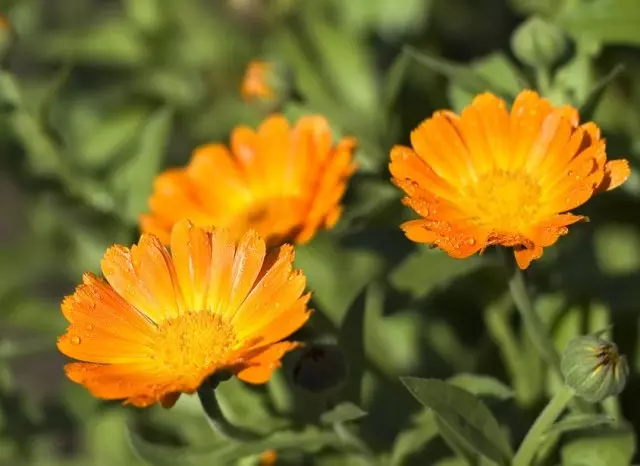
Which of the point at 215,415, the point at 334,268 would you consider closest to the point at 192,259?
the point at 215,415

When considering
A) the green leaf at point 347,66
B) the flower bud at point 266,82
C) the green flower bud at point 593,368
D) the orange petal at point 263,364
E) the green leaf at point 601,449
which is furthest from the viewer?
the green leaf at point 347,66

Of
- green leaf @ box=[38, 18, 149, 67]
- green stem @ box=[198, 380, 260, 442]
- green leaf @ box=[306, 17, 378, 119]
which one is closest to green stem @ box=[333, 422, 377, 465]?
green stem @ box=[198, 380, 260, 442]

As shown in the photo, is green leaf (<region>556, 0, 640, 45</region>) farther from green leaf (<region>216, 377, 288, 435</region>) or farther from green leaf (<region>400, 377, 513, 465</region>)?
green leaf (<region>216, 377, 288, 435</region>)

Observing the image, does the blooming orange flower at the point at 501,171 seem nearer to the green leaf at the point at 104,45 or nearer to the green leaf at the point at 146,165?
the green leaf at the point at 146,165

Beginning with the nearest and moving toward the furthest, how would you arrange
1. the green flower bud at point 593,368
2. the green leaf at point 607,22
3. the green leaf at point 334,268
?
→ 1. the green flower bud at point 593,368
2. the green leaf at point 607,22
3. the green leaf at point 334,268

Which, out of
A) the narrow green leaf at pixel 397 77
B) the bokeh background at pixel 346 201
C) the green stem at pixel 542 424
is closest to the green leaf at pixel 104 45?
the bokeh background at pixel 346 201
